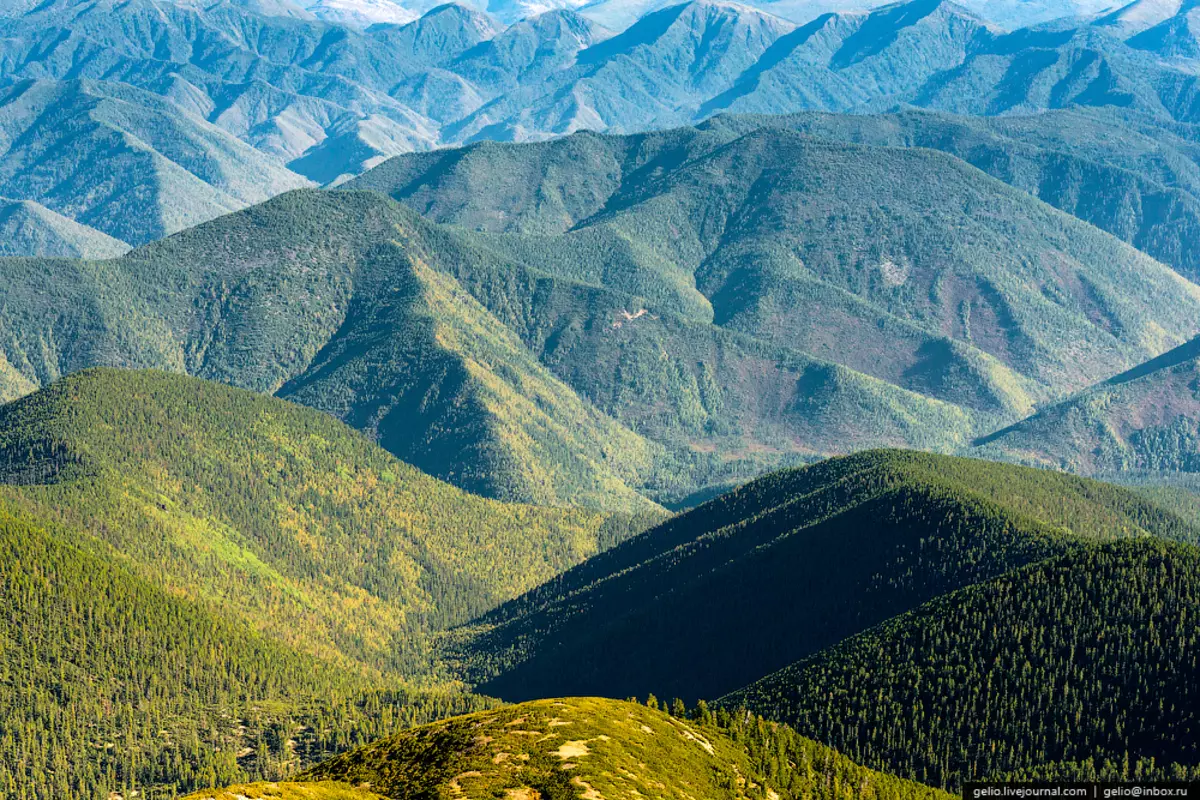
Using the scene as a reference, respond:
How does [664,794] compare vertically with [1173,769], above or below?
below

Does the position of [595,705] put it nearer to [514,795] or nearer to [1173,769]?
[514,795]

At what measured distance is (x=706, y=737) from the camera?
7721 inches

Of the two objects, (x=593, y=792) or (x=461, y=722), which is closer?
(x=593, y=792)

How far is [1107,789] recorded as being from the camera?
18488 centimetres

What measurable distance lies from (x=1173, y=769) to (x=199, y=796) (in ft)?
398

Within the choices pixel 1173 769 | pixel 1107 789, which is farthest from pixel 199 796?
pixel 1173 769

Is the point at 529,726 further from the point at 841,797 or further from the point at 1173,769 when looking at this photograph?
the point at 1173,769

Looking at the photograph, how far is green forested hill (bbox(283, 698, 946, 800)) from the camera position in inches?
6590

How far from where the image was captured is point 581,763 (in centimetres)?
17125

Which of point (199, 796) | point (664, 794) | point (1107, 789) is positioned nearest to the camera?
point (199, 796)

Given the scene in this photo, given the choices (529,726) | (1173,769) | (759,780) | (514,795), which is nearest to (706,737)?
(759,780)

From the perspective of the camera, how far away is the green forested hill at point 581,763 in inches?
6590

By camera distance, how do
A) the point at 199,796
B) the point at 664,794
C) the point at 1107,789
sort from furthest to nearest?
the point at 1107,789, the point at 664,794, the point at 199,796

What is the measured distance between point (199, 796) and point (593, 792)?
134ft
